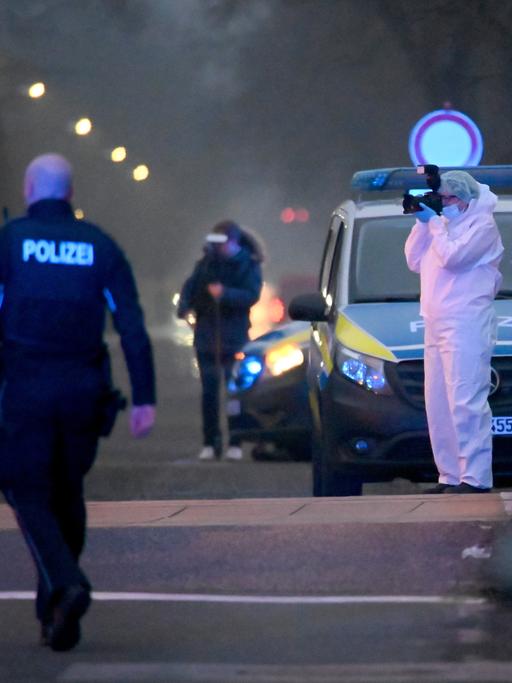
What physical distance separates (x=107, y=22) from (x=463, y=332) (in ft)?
83.5

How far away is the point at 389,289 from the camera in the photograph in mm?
10969

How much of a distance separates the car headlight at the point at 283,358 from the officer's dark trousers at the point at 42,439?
7661mm

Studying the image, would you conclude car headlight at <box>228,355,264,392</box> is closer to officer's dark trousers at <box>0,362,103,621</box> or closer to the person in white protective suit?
the person in white protective suit

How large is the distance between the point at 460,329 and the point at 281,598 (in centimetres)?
269

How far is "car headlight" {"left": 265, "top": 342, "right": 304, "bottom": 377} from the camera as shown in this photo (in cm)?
1416

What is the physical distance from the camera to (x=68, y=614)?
20.3 feet

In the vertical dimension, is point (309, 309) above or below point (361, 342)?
above

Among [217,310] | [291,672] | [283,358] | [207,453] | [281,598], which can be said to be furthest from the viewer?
[217,310]

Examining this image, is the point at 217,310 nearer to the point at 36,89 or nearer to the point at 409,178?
the point at 409,178

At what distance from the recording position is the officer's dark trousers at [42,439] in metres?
6.39

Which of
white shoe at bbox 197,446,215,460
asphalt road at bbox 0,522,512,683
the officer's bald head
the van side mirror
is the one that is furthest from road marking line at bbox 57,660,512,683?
white shoe at bbox 197,446,215,460

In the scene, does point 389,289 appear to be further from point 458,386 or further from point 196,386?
point 196,386

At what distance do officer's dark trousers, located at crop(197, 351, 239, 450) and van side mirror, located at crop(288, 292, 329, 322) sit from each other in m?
4.17

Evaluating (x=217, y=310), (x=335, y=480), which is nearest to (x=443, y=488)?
(x=335, y=480)
